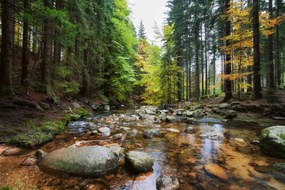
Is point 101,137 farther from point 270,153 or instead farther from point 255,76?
point 255,76

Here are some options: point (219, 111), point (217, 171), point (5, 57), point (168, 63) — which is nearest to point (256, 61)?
point (219, 111)

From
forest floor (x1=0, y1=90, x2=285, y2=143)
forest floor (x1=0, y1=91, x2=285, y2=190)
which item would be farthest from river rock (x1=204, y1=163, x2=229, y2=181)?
forest floor (x1=0, y1=90, x2=285, y2=143)

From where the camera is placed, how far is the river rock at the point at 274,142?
→ 4023 millimetres

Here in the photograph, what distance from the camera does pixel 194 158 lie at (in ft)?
13.4

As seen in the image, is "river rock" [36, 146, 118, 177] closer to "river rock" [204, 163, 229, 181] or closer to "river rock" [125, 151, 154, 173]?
"river rock" [125, 151, 154, 173]

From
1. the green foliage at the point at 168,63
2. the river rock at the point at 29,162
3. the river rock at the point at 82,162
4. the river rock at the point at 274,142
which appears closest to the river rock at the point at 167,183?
the river rock at the point at 82,162

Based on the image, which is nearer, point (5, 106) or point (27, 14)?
point (27, 14)

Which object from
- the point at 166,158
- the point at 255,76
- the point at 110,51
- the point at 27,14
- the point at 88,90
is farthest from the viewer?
the point at 110,51

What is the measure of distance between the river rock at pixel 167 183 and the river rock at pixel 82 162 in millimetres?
947

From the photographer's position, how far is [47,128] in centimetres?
554

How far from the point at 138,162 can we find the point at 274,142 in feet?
9.93

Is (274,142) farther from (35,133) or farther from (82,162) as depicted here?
(35,133)

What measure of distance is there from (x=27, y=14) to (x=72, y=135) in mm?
3804

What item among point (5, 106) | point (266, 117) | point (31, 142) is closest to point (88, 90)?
point (5, 106)
